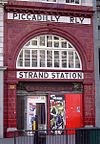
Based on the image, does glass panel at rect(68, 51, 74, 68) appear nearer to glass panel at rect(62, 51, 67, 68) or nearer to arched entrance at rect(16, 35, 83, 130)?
arched entrance at rect(16, 35, 83, 130)

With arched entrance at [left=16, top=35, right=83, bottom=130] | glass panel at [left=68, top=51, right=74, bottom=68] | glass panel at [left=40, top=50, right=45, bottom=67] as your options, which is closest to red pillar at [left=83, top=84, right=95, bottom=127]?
arched entrance at [left=16, top=35, right=83, bottom=130]

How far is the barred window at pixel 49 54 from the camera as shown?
20406 mm

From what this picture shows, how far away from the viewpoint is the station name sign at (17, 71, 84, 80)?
19.9 m

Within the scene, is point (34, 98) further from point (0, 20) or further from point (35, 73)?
point (0, 20)

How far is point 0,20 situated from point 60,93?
5.81m

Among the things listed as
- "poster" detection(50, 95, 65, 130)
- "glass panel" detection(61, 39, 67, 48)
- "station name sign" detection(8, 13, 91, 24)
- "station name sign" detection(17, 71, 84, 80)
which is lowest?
"poster" detection(50, 95, 65, 130)

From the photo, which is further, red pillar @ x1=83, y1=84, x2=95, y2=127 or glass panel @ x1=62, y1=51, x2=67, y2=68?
glass panel @ x1=62, y1=51, x2=67, y2=68

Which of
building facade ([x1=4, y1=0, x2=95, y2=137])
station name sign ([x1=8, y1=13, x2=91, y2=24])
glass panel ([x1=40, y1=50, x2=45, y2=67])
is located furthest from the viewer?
glass panel ([x1=40, y1=50, x2=45, y2=67])

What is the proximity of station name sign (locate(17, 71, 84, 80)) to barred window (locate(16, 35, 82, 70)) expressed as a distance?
43 cm

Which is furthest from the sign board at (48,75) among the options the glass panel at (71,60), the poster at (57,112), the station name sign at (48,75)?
the poster at (57,112)

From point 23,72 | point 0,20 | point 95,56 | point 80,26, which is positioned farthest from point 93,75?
point 0,20

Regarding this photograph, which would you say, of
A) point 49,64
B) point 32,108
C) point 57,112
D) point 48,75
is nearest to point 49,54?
point 49,64

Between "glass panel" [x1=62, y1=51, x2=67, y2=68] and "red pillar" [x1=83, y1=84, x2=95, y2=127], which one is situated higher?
"glass panel" [x1=62, y1=51, x2=67, y2=68]

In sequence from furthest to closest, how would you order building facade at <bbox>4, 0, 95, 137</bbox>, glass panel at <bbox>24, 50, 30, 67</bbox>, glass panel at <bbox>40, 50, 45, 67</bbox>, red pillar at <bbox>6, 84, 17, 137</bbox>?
glass panel at <bbox>40, 50, 45, 67</bbox> → glass panel at <bbox>24, 50, 30, 67</bbox> → building facade at <bbox>4, 0, 95, 137</bbox> → red pillar at <bbox>6, 84, 17, 137</bbox>
